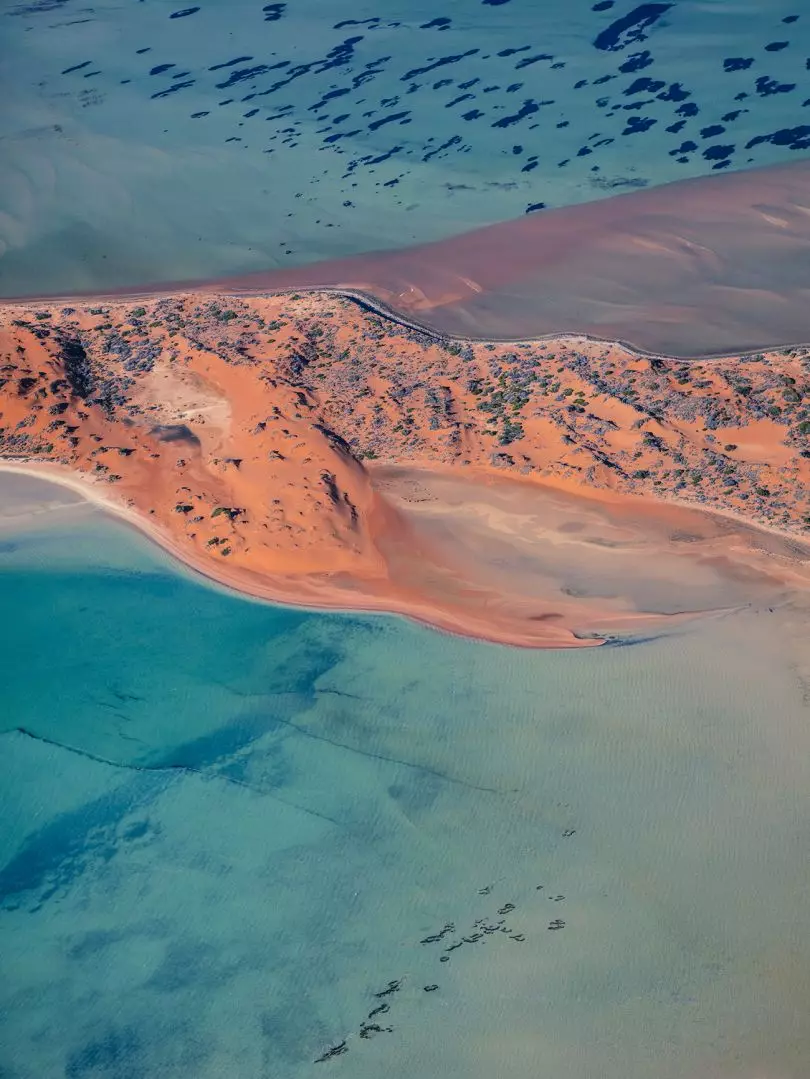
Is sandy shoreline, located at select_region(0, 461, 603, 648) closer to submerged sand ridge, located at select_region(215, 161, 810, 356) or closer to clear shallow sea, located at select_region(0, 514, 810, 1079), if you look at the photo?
clear shallow sea, located at select_region(0, 514, 810, 1079)

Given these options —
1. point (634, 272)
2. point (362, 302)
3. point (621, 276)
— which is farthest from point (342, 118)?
point (634, 272)

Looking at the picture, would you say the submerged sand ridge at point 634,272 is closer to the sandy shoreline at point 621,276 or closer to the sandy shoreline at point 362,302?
the sandy shoreline at point 621,276

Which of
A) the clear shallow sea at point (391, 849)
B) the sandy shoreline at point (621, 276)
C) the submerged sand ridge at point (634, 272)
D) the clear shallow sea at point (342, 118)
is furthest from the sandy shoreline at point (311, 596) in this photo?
the clear shallow sea at point (342, 118)

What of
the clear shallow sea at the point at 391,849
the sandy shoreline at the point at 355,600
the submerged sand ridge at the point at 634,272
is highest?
the submerged sand ridge at the point at 634,272

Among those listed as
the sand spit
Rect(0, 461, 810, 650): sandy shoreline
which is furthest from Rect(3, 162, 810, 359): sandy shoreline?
Rect(0, 461, 810, 650): sandy shoreline

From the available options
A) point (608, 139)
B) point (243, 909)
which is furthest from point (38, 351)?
point (608, 139)

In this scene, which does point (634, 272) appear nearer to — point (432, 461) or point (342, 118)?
point (432, 461)
